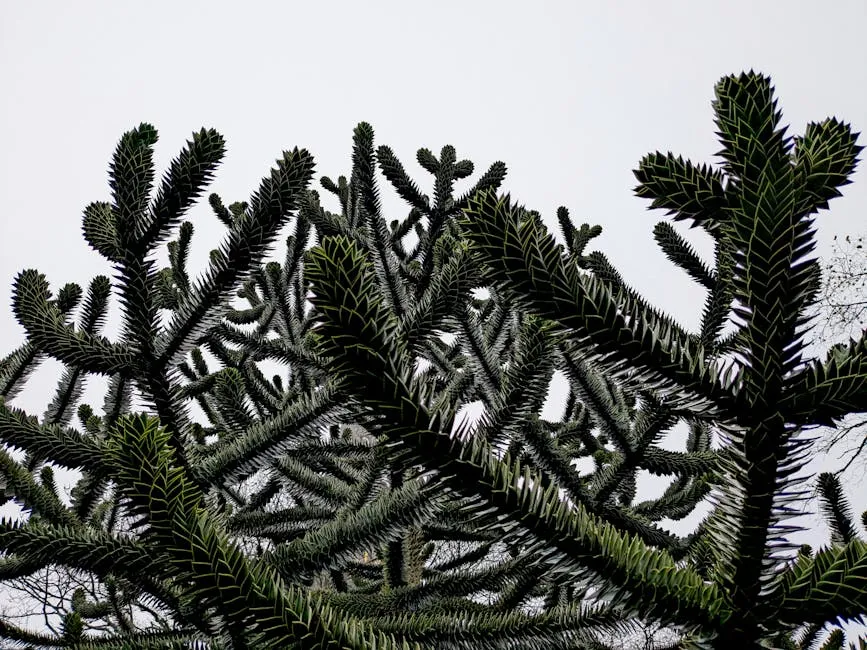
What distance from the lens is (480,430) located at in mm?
1993

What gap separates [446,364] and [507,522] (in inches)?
215

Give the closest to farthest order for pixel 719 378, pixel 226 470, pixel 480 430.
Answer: pixel 719 378, pixel 480 430, pixel 226 470

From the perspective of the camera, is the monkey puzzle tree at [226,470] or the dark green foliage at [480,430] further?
the monkey puzzle tree at [226,470]

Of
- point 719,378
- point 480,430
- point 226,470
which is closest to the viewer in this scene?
point 719,378

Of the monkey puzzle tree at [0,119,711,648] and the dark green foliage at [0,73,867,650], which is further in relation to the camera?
the monkey puzzle tree at [0,119,711,648]

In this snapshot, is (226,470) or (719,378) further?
(226,470)

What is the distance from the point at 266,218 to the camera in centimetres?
227

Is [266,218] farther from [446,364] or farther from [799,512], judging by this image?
[446,364]

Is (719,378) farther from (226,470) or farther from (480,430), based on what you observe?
(226,470)

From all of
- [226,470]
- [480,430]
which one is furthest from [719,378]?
[226,470]

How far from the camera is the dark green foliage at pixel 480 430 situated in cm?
99

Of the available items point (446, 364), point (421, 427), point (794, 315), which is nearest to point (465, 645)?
point (421, 427)

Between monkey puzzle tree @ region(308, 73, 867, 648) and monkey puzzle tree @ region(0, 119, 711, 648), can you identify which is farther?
monkey puzzle tree @ region(0, 119, 711, 648)

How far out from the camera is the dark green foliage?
0.99 meters
